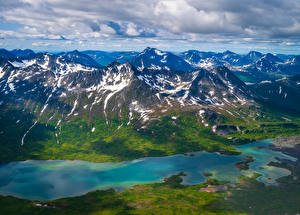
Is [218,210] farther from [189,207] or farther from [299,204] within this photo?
[299,204]

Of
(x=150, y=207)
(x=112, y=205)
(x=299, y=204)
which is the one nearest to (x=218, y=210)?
(x=150, y=207)

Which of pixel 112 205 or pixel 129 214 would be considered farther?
pixel 112 205

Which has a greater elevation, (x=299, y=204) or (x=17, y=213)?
(x=299, y=204)

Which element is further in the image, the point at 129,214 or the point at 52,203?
the point at 52,203

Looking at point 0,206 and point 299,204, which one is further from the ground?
point 299,204

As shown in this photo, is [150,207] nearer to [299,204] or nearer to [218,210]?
[218,210]

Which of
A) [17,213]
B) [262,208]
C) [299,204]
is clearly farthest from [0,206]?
[299,204]

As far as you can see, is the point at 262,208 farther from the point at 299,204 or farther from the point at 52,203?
the point at 52,203

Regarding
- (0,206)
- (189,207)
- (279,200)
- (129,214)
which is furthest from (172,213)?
(0,206)
